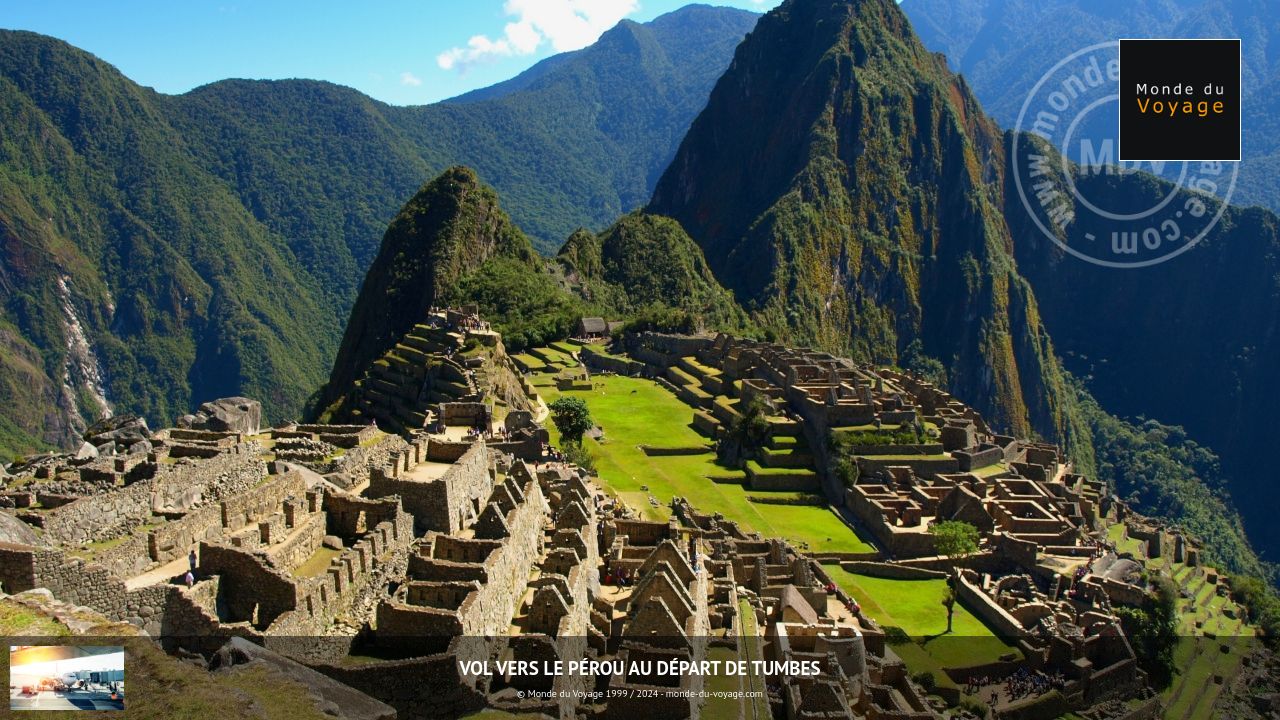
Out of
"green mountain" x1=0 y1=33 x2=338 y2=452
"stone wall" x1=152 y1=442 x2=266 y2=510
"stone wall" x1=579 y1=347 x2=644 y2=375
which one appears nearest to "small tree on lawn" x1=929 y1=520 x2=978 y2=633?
"stone wall" x1=152 y1=442 x2=266 y2=510

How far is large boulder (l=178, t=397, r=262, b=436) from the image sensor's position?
124 feet

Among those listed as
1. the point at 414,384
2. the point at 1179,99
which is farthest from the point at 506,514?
the point at 1179,99

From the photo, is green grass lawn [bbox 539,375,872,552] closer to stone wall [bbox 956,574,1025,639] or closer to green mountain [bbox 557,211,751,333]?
stone wall [bbox 956,574,1025,639]

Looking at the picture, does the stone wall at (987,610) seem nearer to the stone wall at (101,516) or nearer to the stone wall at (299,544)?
the stone wall at (299,544)

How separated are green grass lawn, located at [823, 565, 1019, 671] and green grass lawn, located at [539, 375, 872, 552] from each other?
3.38 metres

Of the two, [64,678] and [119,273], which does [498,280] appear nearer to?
[119,273]

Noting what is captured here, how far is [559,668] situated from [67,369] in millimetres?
114122

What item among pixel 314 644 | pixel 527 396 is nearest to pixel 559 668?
pixel 314 644

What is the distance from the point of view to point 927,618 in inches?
1660

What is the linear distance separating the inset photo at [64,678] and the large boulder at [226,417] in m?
24.9

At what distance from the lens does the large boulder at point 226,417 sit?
37938 millimetres

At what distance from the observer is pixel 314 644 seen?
56.5 ft

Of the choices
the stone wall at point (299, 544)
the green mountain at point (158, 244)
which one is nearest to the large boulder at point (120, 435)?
the stone wall at point (299, 544)

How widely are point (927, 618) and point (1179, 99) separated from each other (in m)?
40.9
